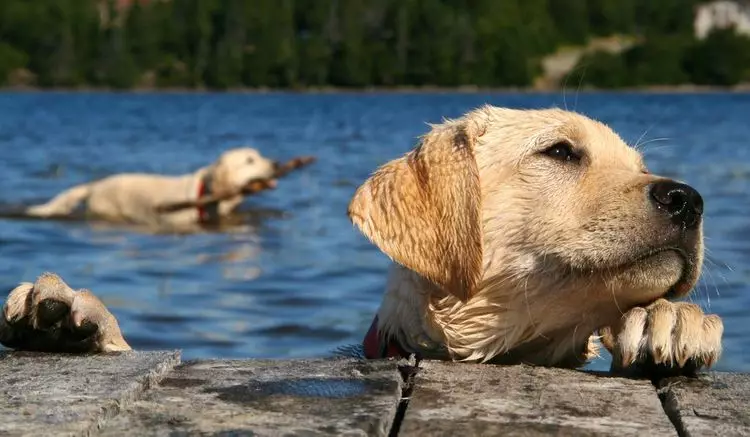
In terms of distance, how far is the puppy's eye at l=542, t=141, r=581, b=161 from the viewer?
4586 millimetres

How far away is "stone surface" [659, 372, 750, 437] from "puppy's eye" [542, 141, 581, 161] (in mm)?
980

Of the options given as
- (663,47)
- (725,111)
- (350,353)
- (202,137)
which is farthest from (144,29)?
(350,353)

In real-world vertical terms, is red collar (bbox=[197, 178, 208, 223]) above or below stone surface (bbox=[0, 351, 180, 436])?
above

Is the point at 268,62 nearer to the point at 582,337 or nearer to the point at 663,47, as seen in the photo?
the point at 663,47

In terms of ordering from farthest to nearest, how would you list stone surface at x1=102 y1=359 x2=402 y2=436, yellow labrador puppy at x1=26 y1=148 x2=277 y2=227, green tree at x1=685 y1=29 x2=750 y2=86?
green tree at x1=685 y1=29 x2=750 y2=86, yellow labrador puppy at x1=26 y1=148 x2=277 y2=227, stone surface at x1=102 y1=359 x2=402 y2=436

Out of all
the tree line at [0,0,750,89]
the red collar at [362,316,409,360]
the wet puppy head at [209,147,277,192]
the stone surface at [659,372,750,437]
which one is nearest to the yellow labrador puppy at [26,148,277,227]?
the wet puppy head at [209,147,277,192]

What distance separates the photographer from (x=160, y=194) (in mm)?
14586

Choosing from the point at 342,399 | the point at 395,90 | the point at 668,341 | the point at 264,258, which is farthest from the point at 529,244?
the point at 395,90

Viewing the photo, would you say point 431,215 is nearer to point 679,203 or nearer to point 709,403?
point 679,203

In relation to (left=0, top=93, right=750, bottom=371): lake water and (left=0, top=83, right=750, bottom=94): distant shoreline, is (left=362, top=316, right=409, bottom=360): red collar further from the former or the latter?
(left=0, top=83, right=750, bottom=94): distant shoreline

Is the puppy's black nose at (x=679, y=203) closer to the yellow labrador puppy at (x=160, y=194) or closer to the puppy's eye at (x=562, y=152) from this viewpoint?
the puppy's eye at (x=562, y=152)

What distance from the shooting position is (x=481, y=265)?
441 centimetres

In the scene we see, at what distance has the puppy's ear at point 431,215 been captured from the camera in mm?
4324

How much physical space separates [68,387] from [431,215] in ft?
4.74
